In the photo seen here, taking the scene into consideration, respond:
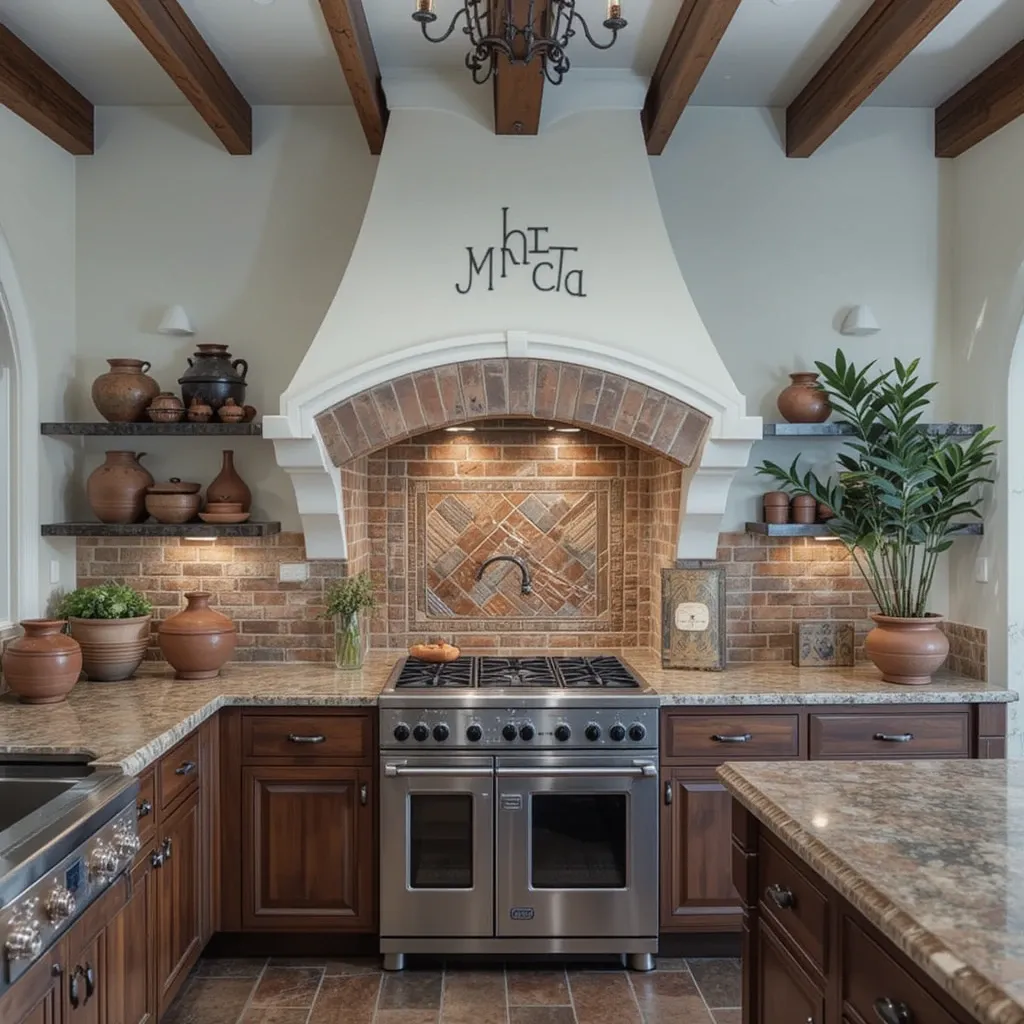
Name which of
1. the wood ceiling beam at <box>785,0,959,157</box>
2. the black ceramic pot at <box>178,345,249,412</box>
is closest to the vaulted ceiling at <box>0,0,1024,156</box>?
the wood ceiling beam at <box>785,0,959,157</box>

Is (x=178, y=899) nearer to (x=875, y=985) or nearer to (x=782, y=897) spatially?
(x=782, y=897)

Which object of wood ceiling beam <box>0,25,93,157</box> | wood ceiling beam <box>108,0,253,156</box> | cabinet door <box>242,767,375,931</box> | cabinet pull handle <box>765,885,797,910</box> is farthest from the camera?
cabinet door <box>242,767,375,931</box>

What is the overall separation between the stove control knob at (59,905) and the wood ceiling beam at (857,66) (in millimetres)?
3322

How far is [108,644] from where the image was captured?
3.56 m

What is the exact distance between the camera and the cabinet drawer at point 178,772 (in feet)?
9.42

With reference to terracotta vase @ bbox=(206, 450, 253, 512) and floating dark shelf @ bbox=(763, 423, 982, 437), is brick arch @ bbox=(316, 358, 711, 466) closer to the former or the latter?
floating dark shelf @ bbox=(763, 423, 982, 437)

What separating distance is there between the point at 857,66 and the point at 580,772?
8.77 feet

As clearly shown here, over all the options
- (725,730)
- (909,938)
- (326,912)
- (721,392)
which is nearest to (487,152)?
(721,392)

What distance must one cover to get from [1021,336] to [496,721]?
245 centimetres

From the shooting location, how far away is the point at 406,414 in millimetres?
3646

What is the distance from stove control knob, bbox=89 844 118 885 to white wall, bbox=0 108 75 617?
1544 millimetres

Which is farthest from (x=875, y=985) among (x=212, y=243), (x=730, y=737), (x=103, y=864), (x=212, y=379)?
(x=212, y=243)

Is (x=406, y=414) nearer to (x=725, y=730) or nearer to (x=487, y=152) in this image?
(x=487, y=152)

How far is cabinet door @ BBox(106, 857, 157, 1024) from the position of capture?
2.42 metres
